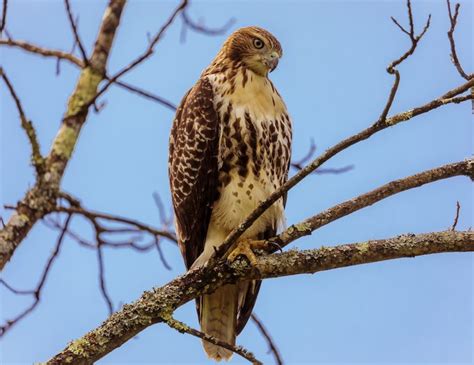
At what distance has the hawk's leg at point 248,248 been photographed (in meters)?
4.52

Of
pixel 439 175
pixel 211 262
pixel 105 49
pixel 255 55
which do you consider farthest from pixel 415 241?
pixel 255 55

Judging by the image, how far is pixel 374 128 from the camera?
3652 millimetres

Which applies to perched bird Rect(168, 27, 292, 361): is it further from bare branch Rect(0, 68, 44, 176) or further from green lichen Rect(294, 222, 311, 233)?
bare branch Rect(0, 68, 44, 176)

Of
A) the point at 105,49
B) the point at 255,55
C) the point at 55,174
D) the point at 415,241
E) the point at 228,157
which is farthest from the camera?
the point at 255,55

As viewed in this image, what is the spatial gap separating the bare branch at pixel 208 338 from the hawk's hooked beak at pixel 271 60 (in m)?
2.25

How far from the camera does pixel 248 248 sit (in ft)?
15.2

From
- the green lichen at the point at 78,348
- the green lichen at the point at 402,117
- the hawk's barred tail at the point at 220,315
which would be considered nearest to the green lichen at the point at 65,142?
the green lichen at the point at 78,348

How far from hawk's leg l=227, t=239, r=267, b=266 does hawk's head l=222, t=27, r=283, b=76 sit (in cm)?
147

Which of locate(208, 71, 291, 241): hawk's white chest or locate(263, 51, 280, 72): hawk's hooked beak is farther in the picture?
locate(263, 51, 280, 72): hawk's hooked beak

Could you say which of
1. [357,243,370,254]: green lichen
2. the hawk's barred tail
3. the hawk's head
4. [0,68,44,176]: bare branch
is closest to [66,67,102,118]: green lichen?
[0,68,44,176]: bare branch

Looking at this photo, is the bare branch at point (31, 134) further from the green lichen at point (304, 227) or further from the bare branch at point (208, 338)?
the green lichen at point (304, 227)

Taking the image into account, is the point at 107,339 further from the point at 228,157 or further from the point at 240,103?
the point at 240,103

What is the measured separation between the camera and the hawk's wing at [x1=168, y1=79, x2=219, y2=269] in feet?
17.0

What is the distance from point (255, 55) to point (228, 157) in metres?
0.99
